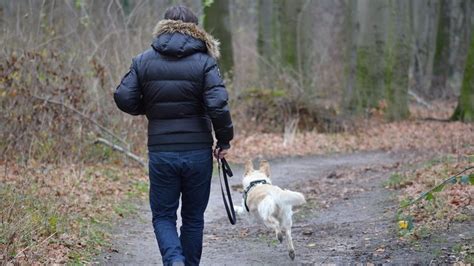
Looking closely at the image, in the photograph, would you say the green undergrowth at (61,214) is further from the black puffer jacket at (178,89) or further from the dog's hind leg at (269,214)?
the dog's hind leg at (269,214)

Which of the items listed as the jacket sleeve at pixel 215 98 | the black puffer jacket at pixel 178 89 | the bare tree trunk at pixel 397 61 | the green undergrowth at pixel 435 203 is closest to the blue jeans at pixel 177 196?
the black puffer jacket at pixel 178 89

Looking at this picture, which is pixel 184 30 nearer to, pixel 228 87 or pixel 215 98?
pixel 215 98

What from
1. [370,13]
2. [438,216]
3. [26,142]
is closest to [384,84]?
[370,13]

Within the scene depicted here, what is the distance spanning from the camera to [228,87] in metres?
18.8

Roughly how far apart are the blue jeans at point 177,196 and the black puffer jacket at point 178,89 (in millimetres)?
97

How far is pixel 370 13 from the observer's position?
65.9ft

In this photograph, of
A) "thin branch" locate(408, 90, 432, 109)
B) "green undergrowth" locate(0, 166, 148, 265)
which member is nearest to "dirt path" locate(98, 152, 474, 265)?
"green undergrowth" locate(0, 166, 148, 265)

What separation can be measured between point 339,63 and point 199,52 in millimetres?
20536

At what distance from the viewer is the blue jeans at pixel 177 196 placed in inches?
230

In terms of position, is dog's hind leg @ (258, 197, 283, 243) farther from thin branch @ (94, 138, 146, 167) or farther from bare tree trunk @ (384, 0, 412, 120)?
bare tree trunk @ (384, 0, 412, 120)

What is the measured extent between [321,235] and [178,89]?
3173 millimetres

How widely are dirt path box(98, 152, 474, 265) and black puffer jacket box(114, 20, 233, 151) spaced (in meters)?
1.93

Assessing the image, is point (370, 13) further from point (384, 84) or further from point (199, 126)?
point (199, 126)

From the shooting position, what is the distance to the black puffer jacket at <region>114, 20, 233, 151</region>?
579cm
